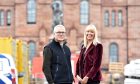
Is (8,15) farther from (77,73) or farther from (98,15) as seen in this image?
(77,73)

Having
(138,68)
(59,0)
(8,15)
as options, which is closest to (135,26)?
(59,0)

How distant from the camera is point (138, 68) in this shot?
12.7 metres

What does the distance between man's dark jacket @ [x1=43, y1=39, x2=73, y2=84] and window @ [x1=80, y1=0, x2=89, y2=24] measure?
52.2 m

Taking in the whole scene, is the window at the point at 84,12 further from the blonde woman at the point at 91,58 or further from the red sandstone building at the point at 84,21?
the blonde woman at the point at 91,58

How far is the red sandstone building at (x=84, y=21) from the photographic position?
62.6 m

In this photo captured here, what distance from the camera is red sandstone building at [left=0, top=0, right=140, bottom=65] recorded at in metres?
62.6

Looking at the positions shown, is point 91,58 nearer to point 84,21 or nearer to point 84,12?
point 84,21

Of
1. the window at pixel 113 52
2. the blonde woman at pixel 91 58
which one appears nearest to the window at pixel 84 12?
the window at pixel 113 52

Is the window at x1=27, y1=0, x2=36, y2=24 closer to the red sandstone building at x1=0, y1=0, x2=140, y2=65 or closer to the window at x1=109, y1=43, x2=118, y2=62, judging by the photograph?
the red sandstone building at x1=0, y1=0, x2=140, y2=65

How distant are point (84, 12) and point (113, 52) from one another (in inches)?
190

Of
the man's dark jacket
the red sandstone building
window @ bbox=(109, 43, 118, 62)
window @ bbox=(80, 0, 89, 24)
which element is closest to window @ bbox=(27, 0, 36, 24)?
the red sandstone building

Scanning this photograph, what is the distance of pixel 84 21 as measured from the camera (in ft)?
208

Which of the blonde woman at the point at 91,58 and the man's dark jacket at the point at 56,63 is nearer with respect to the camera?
the man's dark jacket at the point at 56,63

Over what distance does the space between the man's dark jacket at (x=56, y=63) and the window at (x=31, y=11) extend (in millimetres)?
52140
